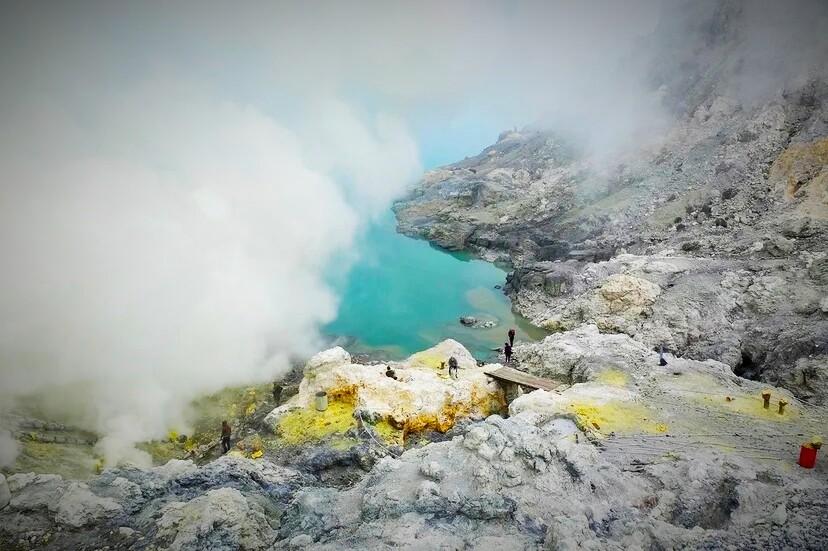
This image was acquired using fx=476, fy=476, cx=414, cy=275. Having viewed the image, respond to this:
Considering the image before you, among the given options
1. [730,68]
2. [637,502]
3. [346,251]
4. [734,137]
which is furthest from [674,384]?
[730,68]

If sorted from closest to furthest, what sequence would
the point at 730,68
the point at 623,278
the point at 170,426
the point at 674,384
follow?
the point at 674,384 → the point at 170,426 → the point at 623,278 → the point at 730,68

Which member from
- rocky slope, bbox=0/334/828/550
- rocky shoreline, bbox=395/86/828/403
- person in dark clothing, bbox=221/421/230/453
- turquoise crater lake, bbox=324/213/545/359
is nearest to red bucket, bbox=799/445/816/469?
rocky slope, bbox=0/334/828/550

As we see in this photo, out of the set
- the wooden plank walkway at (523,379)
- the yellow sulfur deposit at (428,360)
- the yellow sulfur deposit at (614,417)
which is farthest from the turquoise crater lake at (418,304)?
the yellow sulfur deposit at (614,417)

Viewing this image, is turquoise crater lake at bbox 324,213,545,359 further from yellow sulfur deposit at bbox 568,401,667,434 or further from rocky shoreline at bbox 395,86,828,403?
yellow sulfur deposit at bbox 568,401,667,434

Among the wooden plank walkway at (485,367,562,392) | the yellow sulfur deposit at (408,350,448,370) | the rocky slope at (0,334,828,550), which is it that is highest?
the yellow sulfur deposit at (408,350,448,370)

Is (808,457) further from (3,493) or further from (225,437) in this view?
(3,493)

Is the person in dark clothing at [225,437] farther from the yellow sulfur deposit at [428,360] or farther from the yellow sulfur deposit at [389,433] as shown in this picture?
the yellow sulfur deposit at [428,360]

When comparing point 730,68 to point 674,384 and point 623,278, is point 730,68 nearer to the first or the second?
point 623,278

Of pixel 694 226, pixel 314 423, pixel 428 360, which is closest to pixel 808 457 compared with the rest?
pixel 314 423
